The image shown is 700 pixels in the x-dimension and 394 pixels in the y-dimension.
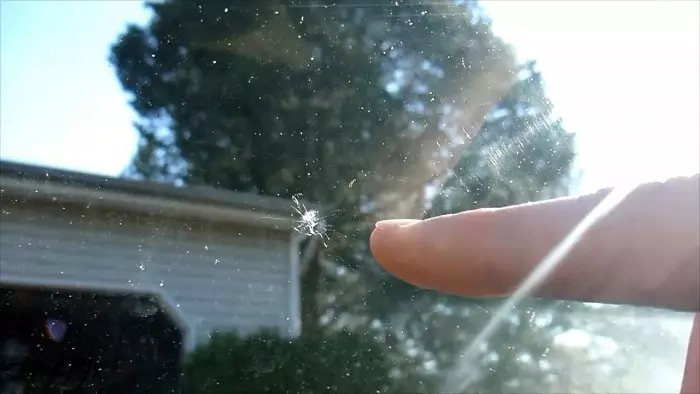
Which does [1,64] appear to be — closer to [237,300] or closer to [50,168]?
[50,168]

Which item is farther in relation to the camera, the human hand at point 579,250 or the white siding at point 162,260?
the white siding at point 162,260

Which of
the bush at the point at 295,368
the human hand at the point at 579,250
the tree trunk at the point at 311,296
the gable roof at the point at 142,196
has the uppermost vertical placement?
the gable roof at the point at 142,196

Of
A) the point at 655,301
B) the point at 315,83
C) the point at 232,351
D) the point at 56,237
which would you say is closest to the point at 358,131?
the point at 315,83

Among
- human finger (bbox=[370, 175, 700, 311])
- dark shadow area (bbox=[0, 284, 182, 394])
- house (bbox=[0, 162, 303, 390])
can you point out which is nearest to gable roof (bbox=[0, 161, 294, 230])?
house (bbox=[0, 162, 303, 390])

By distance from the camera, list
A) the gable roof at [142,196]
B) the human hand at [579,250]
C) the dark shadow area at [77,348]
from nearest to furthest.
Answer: the human hand at [579,250] < the dark shadow area at [77,348] < the gable roof at [142,196]

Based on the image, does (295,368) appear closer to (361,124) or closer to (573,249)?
(361,124)

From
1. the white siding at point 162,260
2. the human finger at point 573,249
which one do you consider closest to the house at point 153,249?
the white siding at point 162,260

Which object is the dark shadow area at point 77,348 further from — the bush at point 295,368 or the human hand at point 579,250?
the human hand at point 579,250
